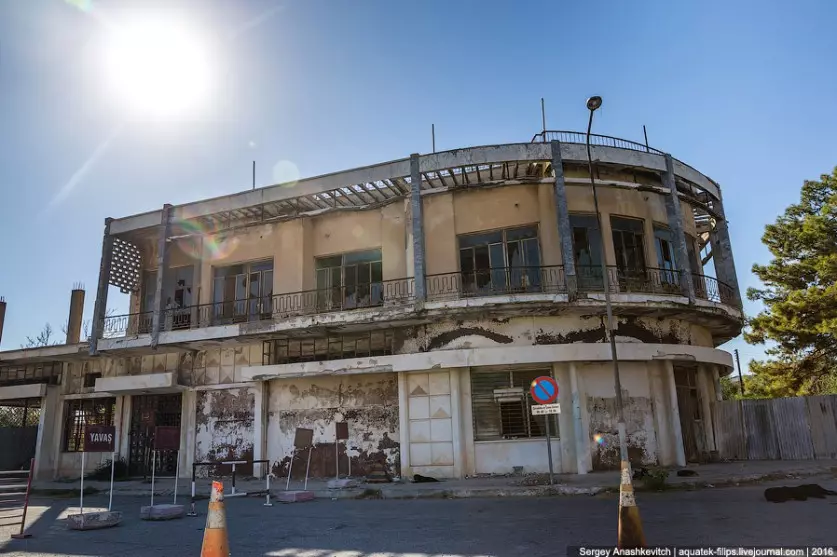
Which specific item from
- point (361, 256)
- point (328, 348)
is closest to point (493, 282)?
point (361, 256)

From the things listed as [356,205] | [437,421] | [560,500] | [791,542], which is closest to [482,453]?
[437,421]

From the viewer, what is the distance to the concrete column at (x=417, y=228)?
16.7 meters

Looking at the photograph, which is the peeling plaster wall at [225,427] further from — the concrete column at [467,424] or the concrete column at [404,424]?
the concrete column at [467,424]

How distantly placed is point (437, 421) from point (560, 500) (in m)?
5.78

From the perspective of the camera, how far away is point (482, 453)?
1627 centimetres

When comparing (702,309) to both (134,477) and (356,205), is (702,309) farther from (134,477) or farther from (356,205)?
(134,477)

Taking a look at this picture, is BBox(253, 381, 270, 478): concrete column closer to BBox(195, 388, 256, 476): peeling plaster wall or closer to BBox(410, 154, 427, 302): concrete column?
BBox(195, 388, 256, 476): peeling plaster wall

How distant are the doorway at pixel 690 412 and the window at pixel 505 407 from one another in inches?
176

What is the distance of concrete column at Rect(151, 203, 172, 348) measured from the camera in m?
19.9

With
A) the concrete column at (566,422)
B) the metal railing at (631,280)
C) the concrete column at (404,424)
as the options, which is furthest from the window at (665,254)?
the concrete column at (404,424)

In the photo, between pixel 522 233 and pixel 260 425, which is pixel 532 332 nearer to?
pixel 522 233

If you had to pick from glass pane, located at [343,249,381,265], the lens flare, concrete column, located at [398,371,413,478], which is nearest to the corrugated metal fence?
concrete column, located at [398,371,413,478]

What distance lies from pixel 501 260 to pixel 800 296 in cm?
1213

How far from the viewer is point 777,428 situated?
1791 centimetres
